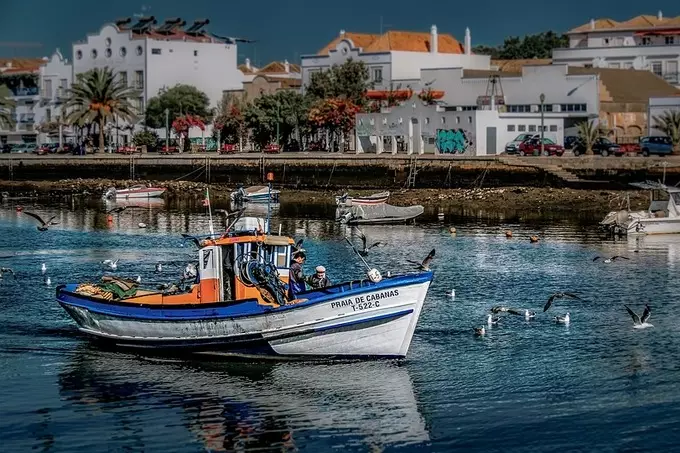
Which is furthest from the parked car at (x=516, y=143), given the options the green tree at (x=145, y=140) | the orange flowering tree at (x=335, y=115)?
the green tree at (x=145, y=140)

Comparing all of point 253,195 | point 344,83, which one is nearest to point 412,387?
point 253,195

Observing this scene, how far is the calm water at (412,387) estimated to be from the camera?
27.5 meters

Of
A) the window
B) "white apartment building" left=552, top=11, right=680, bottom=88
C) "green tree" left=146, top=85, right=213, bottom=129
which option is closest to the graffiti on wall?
"white apartment building" left=552, top=11, right=680, bottom=88

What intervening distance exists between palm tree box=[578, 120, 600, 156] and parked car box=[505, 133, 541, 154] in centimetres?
348

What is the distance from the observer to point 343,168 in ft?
322

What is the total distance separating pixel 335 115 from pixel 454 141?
14945 millimetres

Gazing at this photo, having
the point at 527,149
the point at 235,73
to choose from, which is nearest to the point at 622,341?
the point at 527,149

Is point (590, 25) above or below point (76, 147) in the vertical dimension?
above

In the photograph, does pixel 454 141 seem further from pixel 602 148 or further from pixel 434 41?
pixel 434 41

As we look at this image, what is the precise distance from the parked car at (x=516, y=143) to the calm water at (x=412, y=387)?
47.9m

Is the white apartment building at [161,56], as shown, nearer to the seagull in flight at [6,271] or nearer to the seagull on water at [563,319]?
the seagull in flight at [6,271]

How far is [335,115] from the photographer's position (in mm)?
111500

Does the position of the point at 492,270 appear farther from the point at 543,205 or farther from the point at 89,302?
the point at 543,205

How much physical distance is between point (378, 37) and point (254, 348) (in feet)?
325
